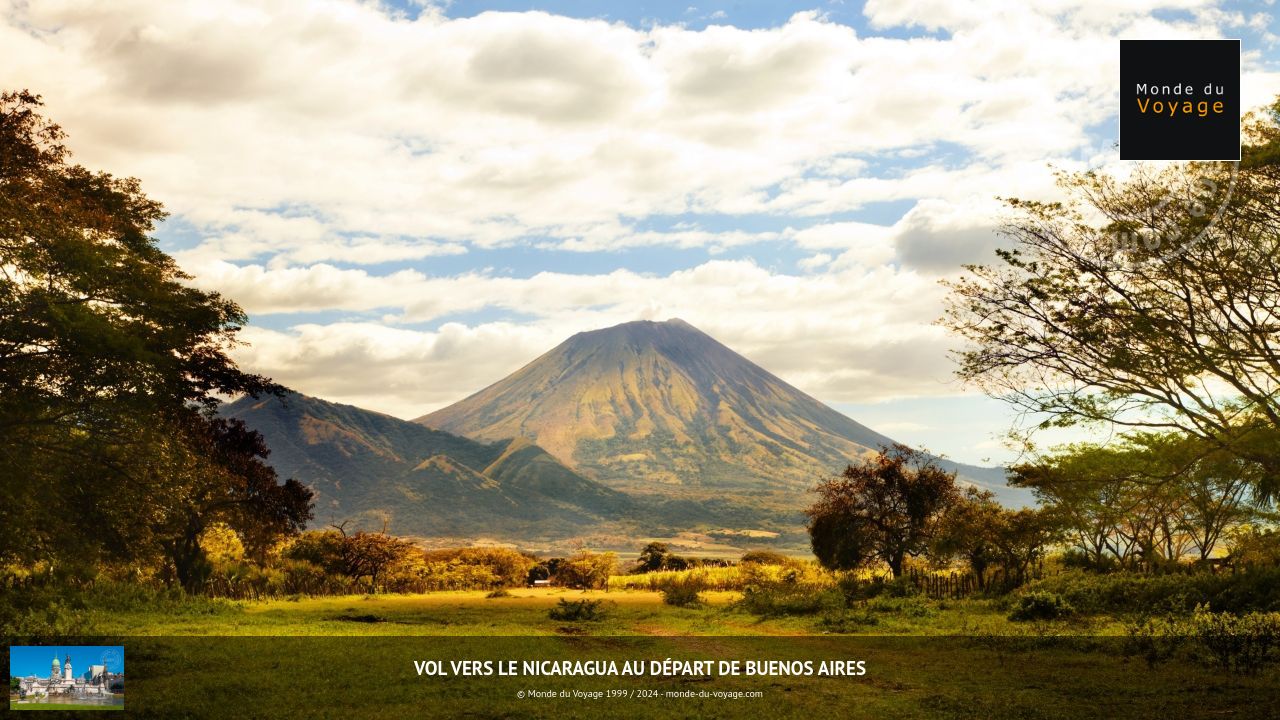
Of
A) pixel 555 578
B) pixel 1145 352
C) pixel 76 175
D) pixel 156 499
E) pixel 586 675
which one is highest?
pixel 76 175

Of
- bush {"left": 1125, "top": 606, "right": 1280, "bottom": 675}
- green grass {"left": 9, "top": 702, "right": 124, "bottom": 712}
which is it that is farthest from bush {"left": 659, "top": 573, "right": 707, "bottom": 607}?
green grass {"left": 9, "top": 702, "right": 124, "bottom": 712}

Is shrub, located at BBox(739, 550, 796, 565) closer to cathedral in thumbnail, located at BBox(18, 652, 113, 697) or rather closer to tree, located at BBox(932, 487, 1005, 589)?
tree, located at BBox(932, 487, 1005, 589)

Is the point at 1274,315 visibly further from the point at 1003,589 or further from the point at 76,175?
the point at 76,175

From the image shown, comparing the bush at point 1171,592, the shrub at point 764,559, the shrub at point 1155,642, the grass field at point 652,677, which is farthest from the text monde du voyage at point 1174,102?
the shrub at point 764,559

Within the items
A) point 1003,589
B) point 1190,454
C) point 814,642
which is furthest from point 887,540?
point 814,642

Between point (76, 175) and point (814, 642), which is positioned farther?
point (76, 175)
